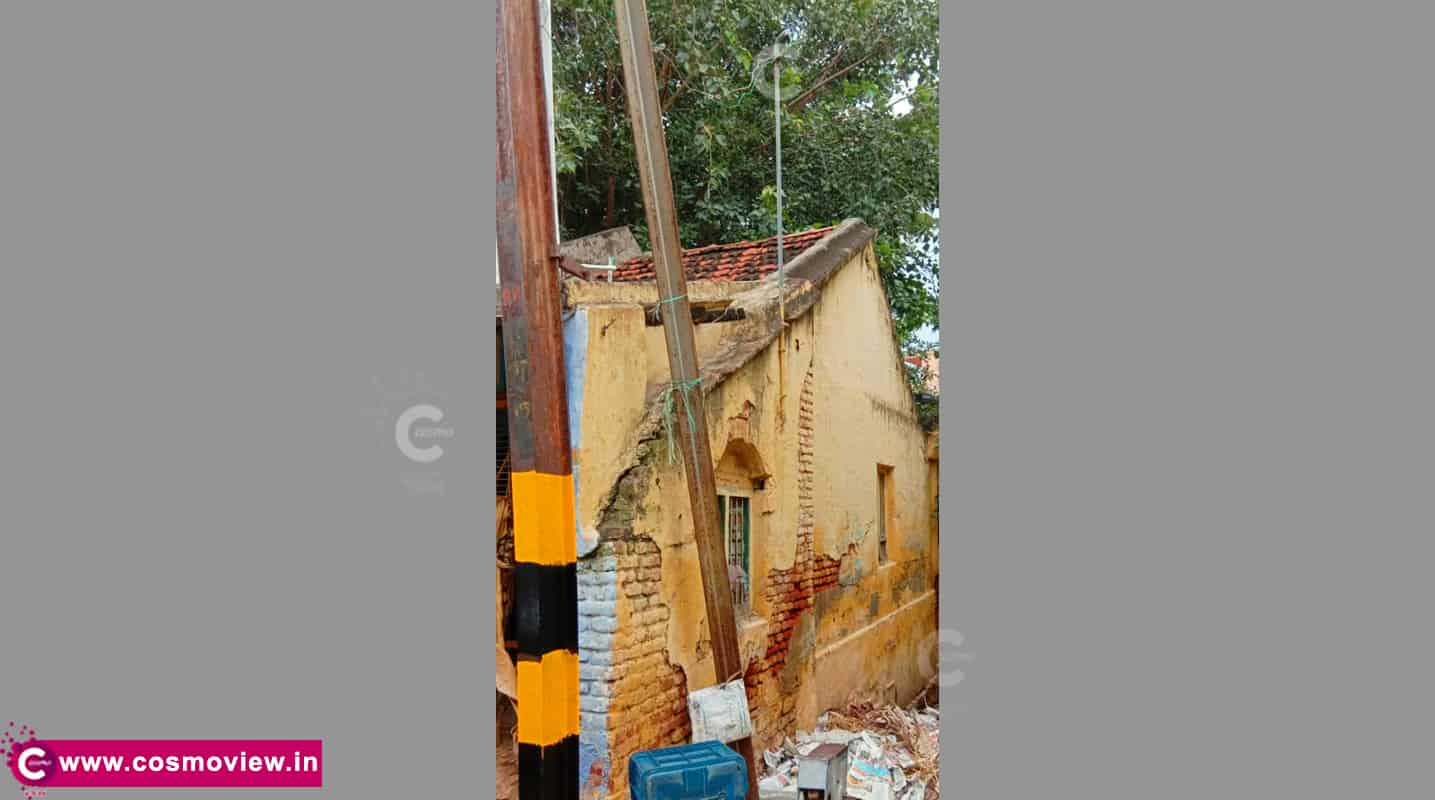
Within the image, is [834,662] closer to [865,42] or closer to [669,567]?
[669,567]

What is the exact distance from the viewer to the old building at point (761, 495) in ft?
13.3

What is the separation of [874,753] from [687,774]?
840 millimetres

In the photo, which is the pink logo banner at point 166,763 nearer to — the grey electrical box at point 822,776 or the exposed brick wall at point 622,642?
the exposed brick wall at point 622,642

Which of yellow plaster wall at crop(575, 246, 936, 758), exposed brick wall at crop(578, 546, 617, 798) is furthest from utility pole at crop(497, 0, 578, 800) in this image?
yellow plaster wall at crop(575, 246, 936, 758)

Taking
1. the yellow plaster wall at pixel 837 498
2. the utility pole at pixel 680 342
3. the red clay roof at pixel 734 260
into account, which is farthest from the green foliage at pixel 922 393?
the utility pole at pixel 680 342

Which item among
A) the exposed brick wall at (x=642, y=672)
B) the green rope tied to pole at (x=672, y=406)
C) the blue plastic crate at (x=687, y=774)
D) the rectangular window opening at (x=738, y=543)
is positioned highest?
the green rope tied to pole at (x=672, y=406)

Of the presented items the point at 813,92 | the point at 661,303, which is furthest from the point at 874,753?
the point at 813,92

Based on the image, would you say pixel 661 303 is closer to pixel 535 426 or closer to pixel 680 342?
pixel 680 342

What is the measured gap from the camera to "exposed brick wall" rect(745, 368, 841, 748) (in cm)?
434

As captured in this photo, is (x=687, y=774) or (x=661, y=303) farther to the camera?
(x=661, y=303)

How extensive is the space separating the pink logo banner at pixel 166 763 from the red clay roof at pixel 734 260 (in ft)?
6.21

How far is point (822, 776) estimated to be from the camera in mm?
4211

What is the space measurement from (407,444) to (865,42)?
6.86ft

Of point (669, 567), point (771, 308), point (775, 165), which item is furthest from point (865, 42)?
point (669, 567)
